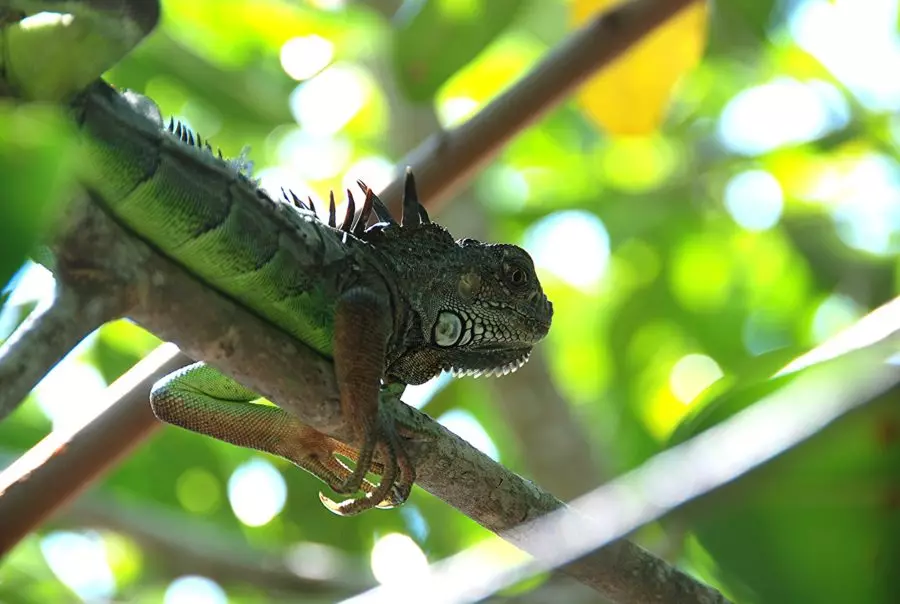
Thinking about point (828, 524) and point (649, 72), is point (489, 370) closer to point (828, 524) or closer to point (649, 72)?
point (649, 72)

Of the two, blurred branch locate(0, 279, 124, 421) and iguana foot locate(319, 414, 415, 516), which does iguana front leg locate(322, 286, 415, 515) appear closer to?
iguana foot locate(319, 414, 415, 516)

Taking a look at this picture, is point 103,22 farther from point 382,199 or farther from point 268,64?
point 268,64

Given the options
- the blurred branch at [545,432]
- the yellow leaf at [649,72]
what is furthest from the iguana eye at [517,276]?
the blurred branch at [545,432]

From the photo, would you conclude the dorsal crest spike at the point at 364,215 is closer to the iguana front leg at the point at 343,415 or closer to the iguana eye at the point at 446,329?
the iguana eye at the point at 446,329

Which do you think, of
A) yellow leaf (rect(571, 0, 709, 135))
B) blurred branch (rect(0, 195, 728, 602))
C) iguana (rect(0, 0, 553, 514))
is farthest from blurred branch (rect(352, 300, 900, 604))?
yellow leaf (rect(571, 0, 709, 135))

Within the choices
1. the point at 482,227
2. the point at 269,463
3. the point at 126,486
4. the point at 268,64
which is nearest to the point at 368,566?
the point at 269,463

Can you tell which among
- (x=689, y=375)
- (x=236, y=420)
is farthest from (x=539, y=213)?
(x=236, y=420)
